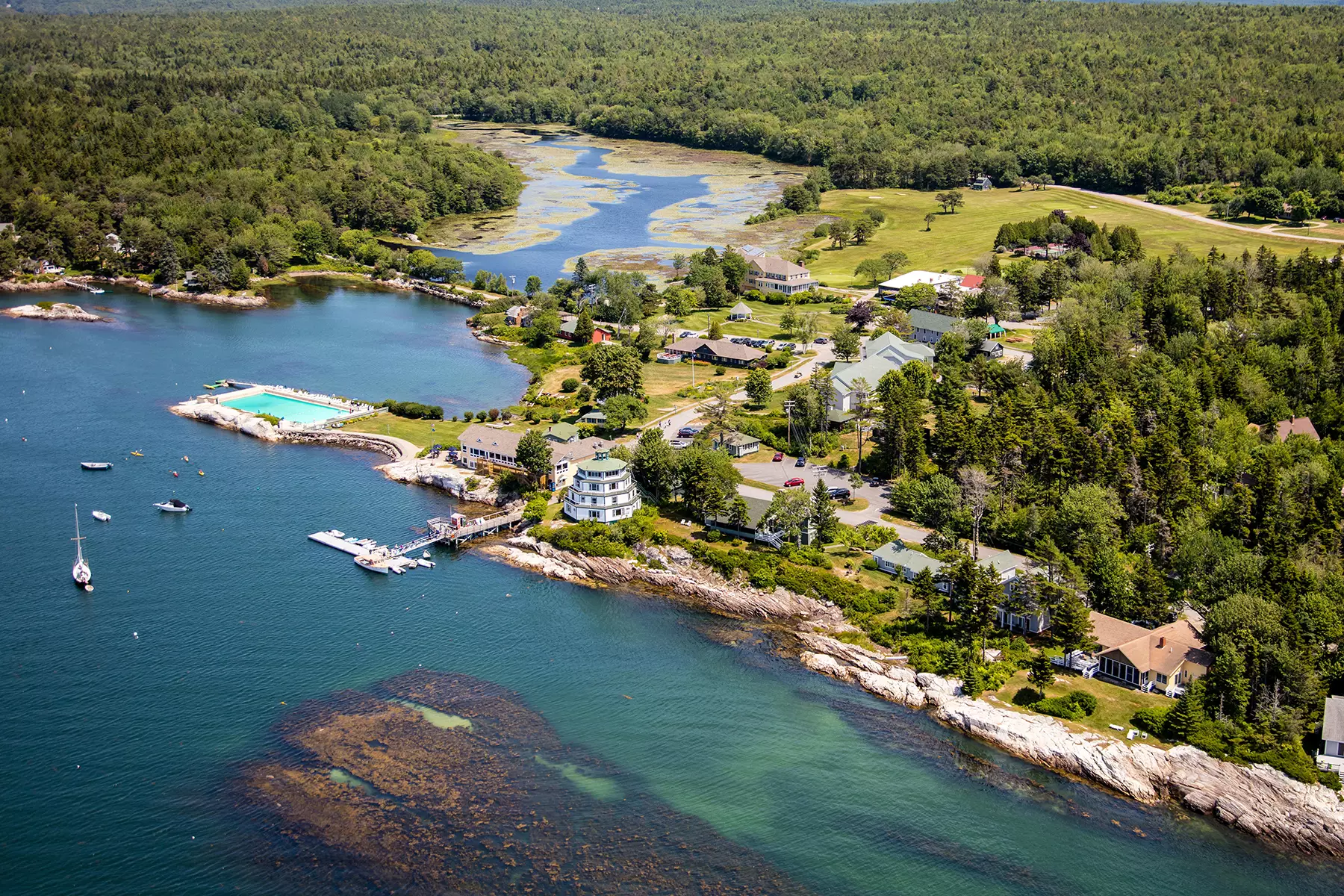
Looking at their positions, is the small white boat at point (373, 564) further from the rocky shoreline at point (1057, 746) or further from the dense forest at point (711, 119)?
the dense forest at point (711, 119)

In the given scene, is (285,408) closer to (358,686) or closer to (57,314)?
→ (57,314)

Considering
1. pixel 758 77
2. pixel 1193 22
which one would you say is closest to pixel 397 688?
pixel 758 77

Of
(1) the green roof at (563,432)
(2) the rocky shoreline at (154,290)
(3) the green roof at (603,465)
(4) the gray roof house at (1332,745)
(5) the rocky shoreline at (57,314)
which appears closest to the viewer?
(4) the gray roof house at (1332,745)

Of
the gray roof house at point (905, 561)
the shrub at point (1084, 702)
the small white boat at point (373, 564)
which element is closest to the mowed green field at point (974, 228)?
the gray roof house at point (905, 561)

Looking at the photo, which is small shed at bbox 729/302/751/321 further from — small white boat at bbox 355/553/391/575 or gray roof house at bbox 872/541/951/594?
small white boat at bbox 355/553/391/575

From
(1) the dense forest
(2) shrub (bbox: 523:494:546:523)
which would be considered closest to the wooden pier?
(2) shrub (bbox: 523:494:546:523)

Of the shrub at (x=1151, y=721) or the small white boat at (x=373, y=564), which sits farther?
the small white boat at (x=373, y=564)
